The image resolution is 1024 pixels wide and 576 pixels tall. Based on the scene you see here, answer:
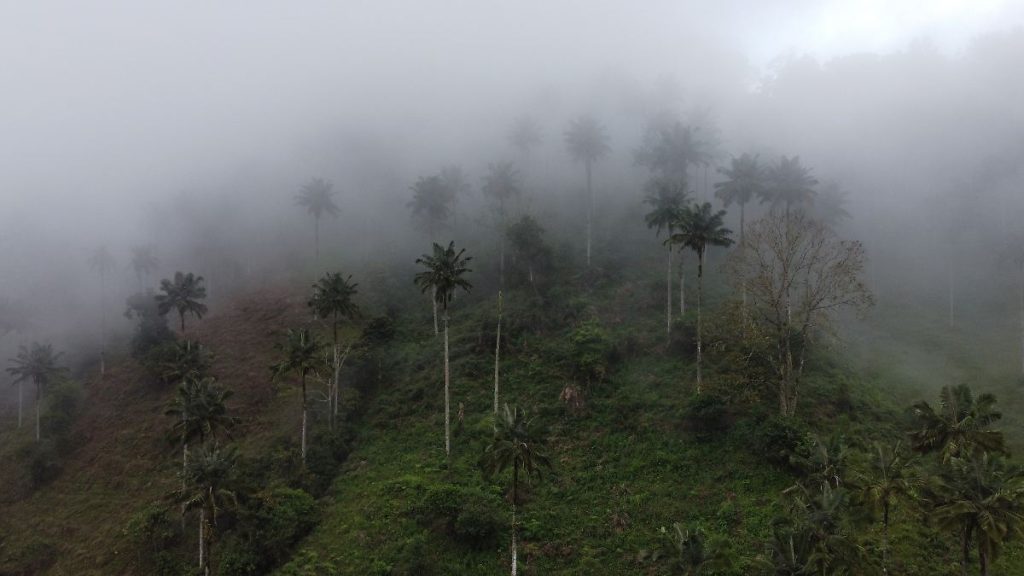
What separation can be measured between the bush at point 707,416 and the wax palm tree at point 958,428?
14.7 m

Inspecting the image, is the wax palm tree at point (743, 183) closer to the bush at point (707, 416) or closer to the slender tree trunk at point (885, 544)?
the bush at point (707, 416)

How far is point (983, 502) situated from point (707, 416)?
70.8 ft

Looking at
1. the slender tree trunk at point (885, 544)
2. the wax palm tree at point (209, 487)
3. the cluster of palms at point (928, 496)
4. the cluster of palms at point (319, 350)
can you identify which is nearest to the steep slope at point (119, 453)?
the cluster of palms at point (319, 350)

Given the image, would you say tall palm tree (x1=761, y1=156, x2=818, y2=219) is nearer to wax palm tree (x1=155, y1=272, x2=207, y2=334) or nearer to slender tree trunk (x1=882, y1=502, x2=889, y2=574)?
slender tree trunk (x1=882, y1=502, x2=889, y2=574)

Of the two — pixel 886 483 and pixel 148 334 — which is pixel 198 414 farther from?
pixel 886 483

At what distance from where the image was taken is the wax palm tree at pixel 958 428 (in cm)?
3203

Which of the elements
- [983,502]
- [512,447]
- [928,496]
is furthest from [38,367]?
[983,502]

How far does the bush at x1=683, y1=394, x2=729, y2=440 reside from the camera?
47.2m

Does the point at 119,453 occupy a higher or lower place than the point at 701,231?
lower

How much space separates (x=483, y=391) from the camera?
59.1 metres

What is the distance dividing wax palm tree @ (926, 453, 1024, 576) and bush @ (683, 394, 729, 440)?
19.0 metres

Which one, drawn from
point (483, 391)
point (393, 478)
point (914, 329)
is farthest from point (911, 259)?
point (393, 478)

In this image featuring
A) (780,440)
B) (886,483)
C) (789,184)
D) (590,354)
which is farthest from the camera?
(789,184)

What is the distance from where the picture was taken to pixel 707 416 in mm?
47250
